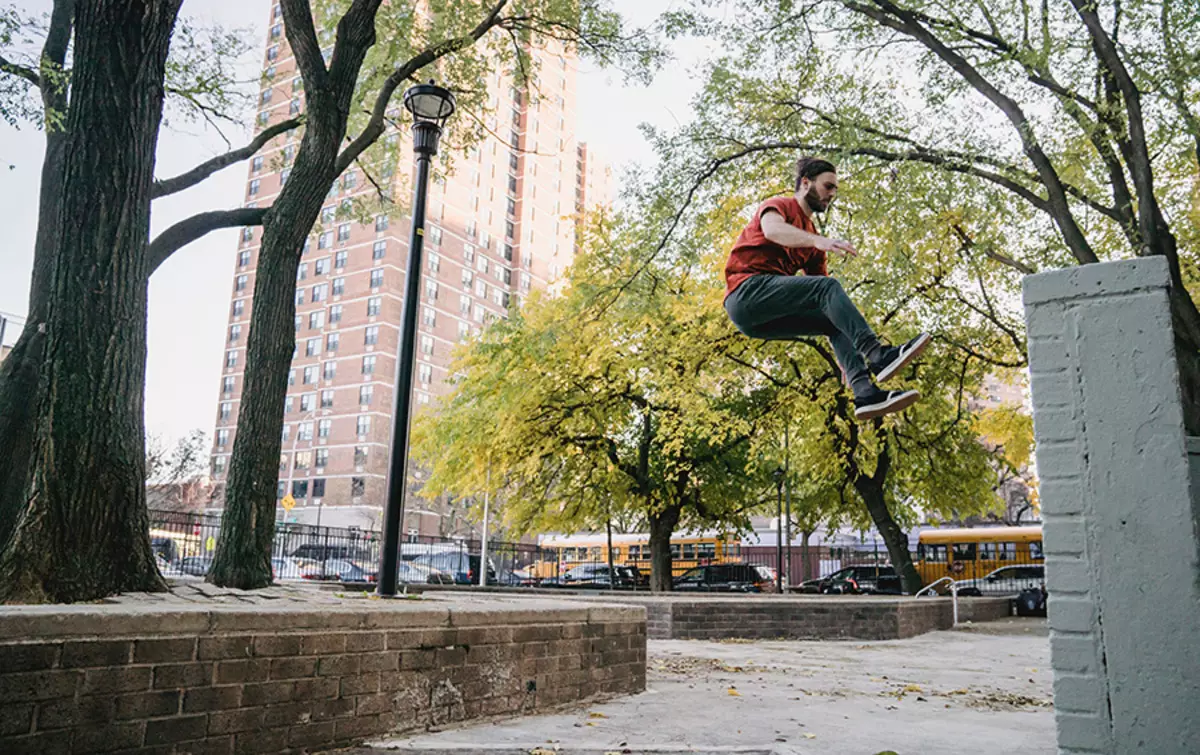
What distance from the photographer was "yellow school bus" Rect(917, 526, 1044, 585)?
34.0 meters

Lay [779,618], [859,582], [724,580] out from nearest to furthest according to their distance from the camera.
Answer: [779,618] → [724,580] → [859,582]

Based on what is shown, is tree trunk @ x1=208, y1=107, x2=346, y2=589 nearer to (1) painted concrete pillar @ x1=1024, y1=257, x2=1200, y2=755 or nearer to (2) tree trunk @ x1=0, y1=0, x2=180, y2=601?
(2) tree trunk @ x1=0, y1=0, x2=180, y2=601

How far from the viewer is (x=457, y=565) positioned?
100ft

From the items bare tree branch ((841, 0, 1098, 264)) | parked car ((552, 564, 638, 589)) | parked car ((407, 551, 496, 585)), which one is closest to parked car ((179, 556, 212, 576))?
parked car ((407, 551, 496, 585))

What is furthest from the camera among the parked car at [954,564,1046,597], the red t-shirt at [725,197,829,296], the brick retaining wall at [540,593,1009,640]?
the parked car at [954,564,1046,597]

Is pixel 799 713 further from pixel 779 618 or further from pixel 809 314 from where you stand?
pixel 779 618

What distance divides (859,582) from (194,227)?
30.2m

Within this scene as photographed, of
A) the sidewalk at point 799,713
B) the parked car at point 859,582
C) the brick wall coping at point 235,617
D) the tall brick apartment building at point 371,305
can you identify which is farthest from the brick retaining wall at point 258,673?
the tall brick apartment building at point 371,305

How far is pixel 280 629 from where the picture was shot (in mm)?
4531

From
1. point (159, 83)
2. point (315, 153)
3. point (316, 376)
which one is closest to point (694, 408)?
point (315, 153)

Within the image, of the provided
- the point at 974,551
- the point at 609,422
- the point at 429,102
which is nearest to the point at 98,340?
the point at 429,102

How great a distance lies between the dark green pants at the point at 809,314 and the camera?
4.73m

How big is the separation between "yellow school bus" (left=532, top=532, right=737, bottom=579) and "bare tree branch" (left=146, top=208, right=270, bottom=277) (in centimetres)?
2491

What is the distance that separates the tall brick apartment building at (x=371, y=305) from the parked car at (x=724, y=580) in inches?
1450
